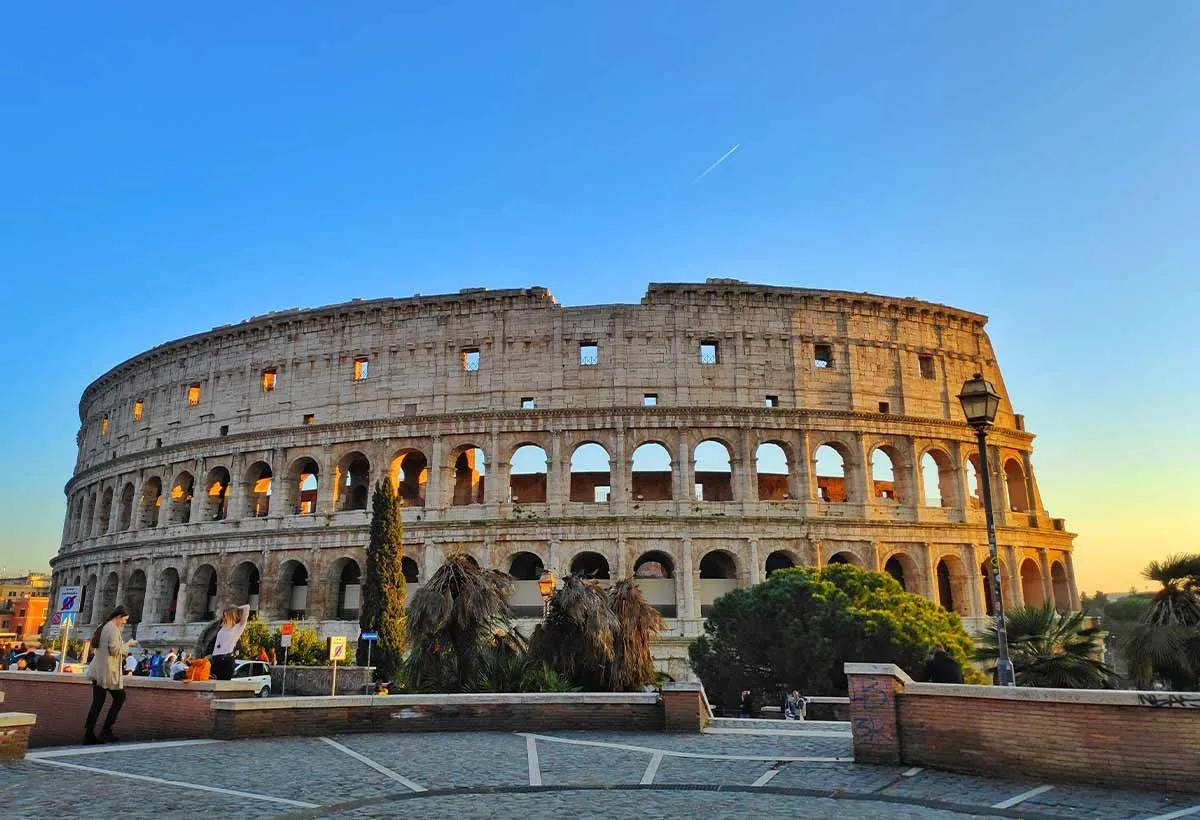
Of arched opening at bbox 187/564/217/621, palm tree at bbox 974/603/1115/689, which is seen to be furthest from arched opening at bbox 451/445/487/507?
palm tree at bbox 974/603/1115/689

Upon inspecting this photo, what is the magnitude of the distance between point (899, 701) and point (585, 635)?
8.56 m

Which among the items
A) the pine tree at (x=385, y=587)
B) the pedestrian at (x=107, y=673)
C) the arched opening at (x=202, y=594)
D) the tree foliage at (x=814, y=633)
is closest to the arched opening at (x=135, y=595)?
the arched opening at (x=202, y=594)

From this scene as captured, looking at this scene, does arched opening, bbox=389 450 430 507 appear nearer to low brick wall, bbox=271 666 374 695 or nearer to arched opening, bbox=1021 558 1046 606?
low brick wall, bbox=271 666 374 695

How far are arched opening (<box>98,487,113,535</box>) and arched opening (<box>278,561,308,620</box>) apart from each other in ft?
51.8

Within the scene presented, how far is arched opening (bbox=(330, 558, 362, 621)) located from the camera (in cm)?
3831

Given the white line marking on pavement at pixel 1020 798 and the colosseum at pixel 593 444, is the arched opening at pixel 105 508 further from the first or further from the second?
the white line marking on pavement at pixel 1020 798

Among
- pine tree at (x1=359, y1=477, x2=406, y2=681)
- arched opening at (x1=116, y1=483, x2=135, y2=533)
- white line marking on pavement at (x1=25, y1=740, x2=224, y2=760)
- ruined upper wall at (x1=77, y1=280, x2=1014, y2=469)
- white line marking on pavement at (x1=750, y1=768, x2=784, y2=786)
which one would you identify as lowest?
white line marking on pavement at (x1=750, y1=768, x2=784, y2=786)

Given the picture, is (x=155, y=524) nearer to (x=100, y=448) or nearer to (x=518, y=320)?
(x=100, y=448)

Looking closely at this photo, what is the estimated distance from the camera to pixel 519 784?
9.16 meters

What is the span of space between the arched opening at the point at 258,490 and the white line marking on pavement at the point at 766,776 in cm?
3542

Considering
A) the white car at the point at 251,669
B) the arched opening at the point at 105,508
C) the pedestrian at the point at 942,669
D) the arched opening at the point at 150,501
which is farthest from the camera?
the arched opening at the point at 105,508

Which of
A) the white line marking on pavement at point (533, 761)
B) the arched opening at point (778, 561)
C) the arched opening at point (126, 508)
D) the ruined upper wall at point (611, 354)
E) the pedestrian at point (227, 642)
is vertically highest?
the ruined upper wall at point (611, 354)

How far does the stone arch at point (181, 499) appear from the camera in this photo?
4378 cm

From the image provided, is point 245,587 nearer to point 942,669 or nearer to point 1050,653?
point 1050,653
